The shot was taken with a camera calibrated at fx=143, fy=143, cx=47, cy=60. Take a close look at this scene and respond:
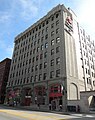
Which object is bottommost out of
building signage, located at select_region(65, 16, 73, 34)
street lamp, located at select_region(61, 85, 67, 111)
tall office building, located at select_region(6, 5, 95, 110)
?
street lamp, located at select_region(61, 85, 67, 111)

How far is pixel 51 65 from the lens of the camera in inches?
1615

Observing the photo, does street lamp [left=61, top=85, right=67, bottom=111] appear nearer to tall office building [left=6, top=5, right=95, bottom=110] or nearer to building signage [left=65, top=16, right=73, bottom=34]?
tall office building [left=6, top=5, right=95, bottom=110]

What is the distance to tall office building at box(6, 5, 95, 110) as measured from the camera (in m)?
36.5

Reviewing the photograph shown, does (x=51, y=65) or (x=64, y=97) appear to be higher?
(x=51, y=65)

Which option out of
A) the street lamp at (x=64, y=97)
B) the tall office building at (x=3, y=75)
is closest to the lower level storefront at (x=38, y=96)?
the street lamp at (x=64, y=97)

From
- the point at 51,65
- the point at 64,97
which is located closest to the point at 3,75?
the point at 51,65

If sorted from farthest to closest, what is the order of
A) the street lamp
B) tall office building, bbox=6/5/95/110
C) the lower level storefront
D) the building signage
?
the building signage, tall office building, bbox=6/5/95/110, the lower level storefront, the street lamp

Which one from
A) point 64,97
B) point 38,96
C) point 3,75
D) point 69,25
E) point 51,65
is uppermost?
point 69,25

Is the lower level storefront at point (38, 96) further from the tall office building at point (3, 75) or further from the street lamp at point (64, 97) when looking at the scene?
the tall office building at point (3, 75)

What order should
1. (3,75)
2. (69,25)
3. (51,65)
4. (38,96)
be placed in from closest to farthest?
(38,96) → (51,65) → (69,25) → (3,75)

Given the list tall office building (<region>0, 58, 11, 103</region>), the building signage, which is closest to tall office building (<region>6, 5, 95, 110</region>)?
the building signage

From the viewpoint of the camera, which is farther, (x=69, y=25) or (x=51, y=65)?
(x=69, y=25)

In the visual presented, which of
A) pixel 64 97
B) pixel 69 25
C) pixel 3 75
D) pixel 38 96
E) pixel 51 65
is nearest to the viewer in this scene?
pixel 64 97

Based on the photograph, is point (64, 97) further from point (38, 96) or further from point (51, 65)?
point (51, 65)
